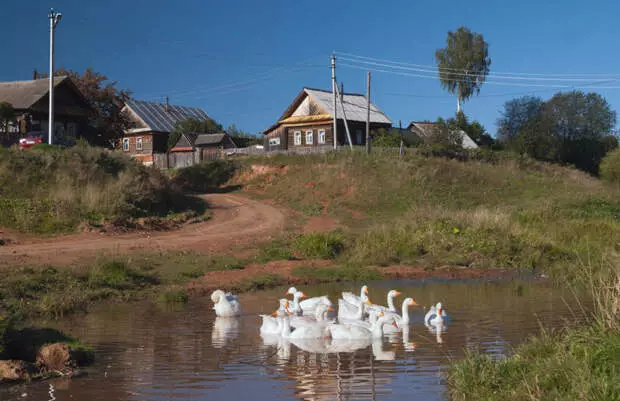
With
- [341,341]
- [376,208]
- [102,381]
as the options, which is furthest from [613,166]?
[102,381]

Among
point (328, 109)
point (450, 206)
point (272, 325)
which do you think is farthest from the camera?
point (328, 109)

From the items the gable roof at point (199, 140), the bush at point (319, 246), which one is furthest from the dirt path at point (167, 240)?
the gable roof at point (199, 140)

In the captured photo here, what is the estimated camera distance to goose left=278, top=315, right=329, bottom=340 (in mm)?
12172

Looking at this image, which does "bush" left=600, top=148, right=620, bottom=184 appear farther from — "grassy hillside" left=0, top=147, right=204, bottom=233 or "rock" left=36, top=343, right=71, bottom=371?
"rock" left=36, top=343, right=71, bottom=371

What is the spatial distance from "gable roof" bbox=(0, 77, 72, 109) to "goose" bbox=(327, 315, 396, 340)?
4030 centimetres

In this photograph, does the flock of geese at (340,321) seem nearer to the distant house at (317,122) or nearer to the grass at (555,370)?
the grass at (555,370)

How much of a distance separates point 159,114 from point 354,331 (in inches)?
2682

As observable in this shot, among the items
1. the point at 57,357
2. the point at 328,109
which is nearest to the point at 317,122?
the point at 328,109

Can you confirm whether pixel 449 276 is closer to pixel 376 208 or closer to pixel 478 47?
pixel 376 208

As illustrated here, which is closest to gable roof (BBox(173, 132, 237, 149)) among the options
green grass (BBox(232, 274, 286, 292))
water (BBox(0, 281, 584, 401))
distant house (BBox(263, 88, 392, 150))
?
distant house (BBox(263, 88, 392, 150))

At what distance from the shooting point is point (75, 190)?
28875 millimetres

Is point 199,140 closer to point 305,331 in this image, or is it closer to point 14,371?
point 305,331

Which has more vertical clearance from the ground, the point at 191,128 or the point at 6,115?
the point at 191,128

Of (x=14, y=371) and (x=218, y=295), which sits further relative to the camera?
(x=218, y=295)
